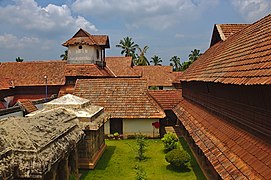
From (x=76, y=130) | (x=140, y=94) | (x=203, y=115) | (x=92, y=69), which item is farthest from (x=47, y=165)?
(x=92, y=69)

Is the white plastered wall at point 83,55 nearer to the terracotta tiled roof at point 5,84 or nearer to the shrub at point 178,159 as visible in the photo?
the terracotta tiled roof at point 5,84

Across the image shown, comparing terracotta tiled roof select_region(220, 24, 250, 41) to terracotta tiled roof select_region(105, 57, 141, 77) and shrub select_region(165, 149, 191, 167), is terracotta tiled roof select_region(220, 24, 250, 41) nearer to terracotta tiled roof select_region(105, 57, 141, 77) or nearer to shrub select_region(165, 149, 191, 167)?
shrub select_region(165, 149, 191, 167)

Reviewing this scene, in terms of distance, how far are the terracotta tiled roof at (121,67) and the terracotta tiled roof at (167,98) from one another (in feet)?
49.6

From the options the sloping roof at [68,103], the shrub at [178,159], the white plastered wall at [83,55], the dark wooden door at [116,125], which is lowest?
the shrub at [178,159]

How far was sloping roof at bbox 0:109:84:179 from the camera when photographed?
26.5 ft

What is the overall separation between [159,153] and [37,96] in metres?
20.4

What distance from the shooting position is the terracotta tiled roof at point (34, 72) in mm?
32469

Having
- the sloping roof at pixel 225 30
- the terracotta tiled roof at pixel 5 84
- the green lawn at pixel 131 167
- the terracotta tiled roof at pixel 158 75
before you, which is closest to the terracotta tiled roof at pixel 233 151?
the green lawn at pixel 131 167

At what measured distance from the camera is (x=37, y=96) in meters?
33.0

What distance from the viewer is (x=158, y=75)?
157ft

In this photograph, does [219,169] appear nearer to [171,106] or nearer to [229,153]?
[229,153]

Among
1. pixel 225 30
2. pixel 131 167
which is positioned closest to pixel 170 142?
pixel 131 167

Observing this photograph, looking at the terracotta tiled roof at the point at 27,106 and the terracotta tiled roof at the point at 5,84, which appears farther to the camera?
the terracotta tiled roof at the point at 5,84

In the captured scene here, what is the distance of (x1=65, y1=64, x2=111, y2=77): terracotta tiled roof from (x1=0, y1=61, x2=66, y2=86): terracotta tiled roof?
112cm
